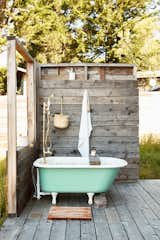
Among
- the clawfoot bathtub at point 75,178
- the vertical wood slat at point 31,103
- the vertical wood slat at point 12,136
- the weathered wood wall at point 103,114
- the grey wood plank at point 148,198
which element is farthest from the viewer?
the weathered wood wall at point 103,114

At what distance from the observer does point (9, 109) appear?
384cm

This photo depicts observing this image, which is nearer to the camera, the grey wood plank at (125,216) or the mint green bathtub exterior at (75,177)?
the grey wood plank at (125,216)

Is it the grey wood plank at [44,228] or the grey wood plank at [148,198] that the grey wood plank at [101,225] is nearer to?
the grey wood plank at [44,228]

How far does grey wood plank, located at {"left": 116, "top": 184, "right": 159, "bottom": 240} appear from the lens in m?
3.27

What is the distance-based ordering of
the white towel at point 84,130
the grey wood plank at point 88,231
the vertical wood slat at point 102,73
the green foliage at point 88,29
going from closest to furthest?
1. the grey wood plank at point 88,231
2. the white towel at point 84,130
3. the vertical wood slat at point 102,73
4. the green foliage at point 88,29

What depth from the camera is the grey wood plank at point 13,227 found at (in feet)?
10.5

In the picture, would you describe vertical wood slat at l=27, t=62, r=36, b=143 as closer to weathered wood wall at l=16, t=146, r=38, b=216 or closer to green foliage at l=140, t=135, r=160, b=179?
weathered wood wall at l=16, t=146, r=38, b=216

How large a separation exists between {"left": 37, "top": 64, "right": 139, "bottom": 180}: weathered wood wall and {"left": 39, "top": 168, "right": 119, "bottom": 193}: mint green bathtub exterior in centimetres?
130

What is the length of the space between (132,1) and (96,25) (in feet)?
5.80

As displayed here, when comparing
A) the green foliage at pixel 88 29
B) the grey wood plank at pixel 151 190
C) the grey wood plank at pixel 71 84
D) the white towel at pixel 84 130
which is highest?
the green foliage at pixel 88 29

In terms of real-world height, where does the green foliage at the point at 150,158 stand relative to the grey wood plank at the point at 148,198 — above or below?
above

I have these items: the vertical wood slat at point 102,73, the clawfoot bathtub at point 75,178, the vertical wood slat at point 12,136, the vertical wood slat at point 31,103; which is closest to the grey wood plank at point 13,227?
the vertical wood slat at point 12,136

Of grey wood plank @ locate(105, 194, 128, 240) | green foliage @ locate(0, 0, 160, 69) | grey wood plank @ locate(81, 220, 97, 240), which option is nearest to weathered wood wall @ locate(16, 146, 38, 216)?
grey wood plank @ locate(81, 220, 97, 240)

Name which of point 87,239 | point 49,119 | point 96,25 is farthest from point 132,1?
point 87,239
